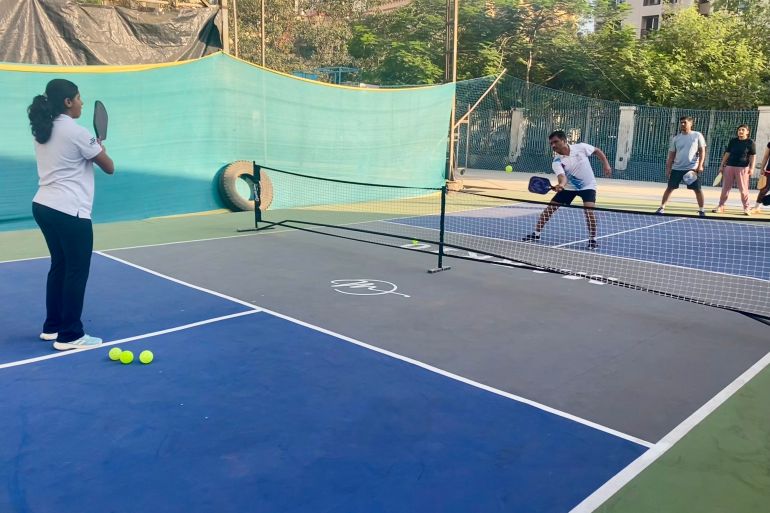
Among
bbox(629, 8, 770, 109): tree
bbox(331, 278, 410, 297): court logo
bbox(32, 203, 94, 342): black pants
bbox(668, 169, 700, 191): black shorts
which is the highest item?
bbox(629, 8, 770, 109): tree

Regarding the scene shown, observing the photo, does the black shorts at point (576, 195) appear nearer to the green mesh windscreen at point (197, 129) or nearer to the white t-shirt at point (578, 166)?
the white t-shirt at point (578, 166)

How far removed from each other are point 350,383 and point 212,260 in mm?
4578

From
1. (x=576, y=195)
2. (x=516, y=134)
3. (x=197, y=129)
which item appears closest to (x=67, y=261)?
(x=576, y=195)

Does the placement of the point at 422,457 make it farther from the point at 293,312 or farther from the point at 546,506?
the point at 293,312

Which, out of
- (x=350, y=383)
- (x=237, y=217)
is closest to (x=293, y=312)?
(x=350, y=383)

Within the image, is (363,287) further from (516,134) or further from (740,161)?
(516,134)

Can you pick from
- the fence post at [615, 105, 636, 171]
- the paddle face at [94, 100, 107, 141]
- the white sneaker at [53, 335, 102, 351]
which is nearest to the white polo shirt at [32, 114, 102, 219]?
the paddle face at [94, 100, 107, 141]

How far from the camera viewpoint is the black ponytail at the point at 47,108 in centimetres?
477

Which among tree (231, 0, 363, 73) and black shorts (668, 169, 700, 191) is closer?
black shorts (668, 169, 700, 191)

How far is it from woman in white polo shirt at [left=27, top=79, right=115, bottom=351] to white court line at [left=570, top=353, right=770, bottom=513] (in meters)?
3.95

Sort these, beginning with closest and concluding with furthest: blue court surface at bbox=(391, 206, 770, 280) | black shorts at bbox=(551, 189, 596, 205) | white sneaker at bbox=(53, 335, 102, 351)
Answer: white sneaker at bbox=(53, 335, 102, 351) → blue court surface at bbox=(391, 206, 770, 280) → black shorts at bbox=(551, 189, 596, 205)

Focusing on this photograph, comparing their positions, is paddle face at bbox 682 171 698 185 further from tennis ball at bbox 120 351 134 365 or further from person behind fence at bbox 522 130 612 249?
tennis ball at bbox 120 351 134 365

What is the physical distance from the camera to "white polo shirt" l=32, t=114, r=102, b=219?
4.82 metres

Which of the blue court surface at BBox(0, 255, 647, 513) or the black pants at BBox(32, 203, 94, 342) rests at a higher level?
the black pants at BBox(32, 203, 94, 342)
